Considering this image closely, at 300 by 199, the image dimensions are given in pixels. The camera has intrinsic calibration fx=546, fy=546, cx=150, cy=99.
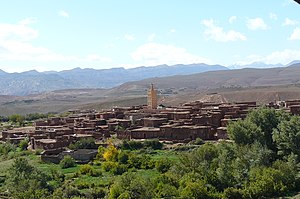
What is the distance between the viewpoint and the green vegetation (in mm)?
21359

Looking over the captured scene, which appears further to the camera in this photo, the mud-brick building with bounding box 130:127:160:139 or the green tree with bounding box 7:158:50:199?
the mud-brick building with bounding box 130:127:160:139

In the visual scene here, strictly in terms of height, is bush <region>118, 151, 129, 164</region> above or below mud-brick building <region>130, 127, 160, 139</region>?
below

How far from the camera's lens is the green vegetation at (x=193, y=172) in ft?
70.1

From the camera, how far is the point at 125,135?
35438mm

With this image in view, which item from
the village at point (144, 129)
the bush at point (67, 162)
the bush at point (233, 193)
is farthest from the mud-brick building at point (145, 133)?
the bush at point (233, 193)

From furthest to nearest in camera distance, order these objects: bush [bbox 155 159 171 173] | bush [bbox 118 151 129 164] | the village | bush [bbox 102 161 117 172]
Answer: the village < bush [bbox 118 151 129 164] < bush [bbox 102 161 117 172] < bush [bbox 155 159 171 173]

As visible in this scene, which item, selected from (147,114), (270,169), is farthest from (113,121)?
(270,169)

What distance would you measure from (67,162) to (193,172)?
28.0 ft

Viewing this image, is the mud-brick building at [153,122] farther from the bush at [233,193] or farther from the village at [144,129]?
the bush at [233,193]

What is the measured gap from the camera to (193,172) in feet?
76.7

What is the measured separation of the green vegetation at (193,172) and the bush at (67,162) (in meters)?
0.05

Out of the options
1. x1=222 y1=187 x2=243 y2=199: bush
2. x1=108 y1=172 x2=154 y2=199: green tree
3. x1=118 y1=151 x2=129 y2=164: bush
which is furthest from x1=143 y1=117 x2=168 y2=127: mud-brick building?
x1=222 y1=187 x2=243 y2=199: bush

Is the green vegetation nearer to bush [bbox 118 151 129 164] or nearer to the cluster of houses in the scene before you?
bush [bbox 118 151 129 164]

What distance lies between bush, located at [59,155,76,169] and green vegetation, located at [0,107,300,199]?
5 cm
